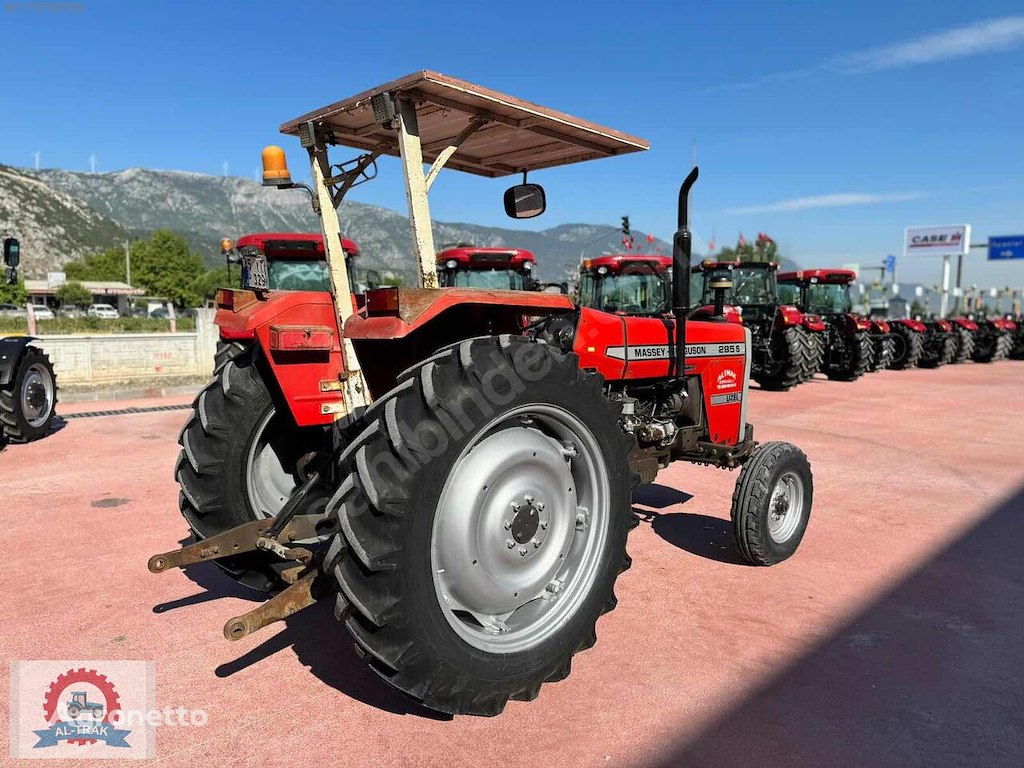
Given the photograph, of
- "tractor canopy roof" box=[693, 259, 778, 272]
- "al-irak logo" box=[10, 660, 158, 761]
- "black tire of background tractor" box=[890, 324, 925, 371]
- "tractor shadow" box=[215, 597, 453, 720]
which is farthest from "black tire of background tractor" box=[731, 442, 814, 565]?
"black tire of background tractor" box=[890, 324, 925, 371]

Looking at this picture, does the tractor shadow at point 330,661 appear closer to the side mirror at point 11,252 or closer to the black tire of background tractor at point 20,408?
the side mirror at point 11,252

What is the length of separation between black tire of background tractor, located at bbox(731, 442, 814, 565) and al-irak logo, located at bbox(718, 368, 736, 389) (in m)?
0.56

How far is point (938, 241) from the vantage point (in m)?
47.2

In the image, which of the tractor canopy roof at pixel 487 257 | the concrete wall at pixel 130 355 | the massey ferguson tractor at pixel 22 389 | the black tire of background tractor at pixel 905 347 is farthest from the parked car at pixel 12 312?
the black tire of background tractor at pixel 905 347

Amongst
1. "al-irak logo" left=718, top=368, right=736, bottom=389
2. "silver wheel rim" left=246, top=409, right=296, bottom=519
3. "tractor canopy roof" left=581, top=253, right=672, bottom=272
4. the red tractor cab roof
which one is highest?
the red tractor cab roof

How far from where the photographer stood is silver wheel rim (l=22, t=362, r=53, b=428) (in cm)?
768

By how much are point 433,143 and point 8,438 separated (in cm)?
692

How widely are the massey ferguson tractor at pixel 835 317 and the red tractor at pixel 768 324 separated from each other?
2.11m

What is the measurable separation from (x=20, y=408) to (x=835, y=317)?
15.6 metres

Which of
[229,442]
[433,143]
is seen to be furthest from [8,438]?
[433,143]

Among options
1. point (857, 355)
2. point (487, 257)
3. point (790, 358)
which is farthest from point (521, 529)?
point (857, 355)

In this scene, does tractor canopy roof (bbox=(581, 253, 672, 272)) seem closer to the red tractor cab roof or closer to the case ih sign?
the red tractor cab roof

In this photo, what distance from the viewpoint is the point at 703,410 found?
4402 millimetres

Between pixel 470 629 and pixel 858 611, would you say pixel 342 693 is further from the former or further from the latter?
pixel 858 611
